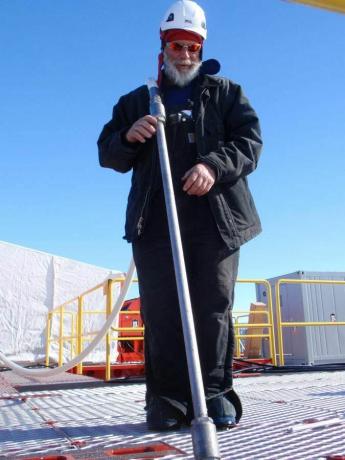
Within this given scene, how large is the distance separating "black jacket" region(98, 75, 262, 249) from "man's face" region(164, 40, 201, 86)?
53 millimetres

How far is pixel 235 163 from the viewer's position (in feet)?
5.93

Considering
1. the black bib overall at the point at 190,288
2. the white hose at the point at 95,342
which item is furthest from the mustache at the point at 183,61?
the white hose at the point at 95,342

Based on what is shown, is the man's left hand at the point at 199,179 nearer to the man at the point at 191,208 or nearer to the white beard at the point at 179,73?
the man at the point at 191,208

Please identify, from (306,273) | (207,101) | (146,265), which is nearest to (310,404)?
(146,265)

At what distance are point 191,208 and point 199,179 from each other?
205 mm

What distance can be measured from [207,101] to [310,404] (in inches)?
50.4

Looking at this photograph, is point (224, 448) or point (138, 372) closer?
point (224, 448)

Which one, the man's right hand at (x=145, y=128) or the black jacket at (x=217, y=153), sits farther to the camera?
the black jacket at (x=217, y=153)

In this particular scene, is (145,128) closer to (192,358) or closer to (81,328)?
(192,358)

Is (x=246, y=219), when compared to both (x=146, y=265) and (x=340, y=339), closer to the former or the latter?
(x=146, y=265)

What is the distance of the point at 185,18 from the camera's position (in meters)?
1.92

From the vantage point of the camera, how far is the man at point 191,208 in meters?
1.77

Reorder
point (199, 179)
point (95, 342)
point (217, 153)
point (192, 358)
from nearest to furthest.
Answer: point (192, 358), point (199, 179), point (217, 153), point (95, 342)

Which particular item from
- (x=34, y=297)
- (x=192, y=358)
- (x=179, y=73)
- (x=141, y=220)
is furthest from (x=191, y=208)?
(x=34, y=297)
